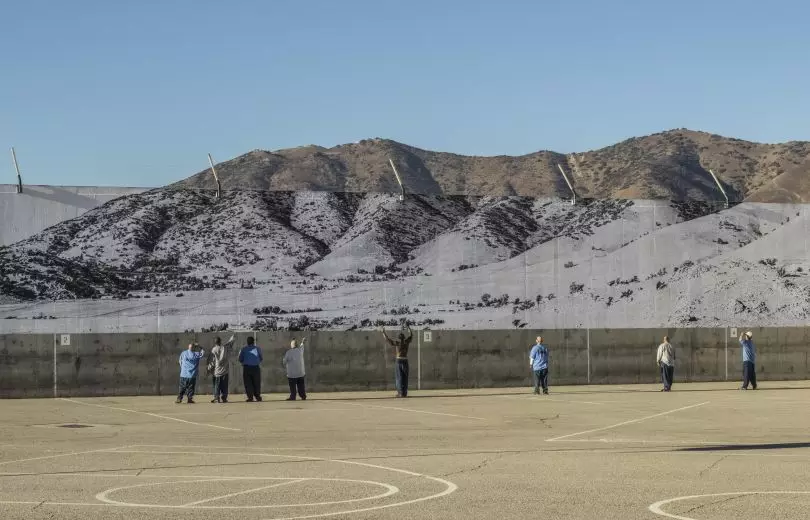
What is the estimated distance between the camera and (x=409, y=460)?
14.9 meters

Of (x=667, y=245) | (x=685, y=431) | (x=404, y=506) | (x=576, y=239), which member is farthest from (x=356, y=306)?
(x=404, y=506)

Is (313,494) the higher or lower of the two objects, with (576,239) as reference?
lower

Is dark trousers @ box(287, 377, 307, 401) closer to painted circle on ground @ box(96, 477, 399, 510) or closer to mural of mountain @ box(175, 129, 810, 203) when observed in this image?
mural of mountain @ box(175, 129, 810, 203)

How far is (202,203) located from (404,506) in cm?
2528

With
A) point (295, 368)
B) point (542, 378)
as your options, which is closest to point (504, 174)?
point (542, 378)

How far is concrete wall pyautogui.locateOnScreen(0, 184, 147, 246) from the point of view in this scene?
108 feet

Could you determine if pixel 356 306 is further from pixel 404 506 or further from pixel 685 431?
pixel 404 506

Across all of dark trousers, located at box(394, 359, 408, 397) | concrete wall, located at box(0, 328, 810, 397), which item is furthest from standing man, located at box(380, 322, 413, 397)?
concrete wall, located at box(0, 328, 810, 397)

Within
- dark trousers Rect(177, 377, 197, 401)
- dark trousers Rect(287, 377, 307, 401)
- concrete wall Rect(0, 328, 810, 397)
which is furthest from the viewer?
concrete wall Rect(0, 328, 810, 397)

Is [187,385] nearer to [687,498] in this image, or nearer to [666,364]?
[666,364]

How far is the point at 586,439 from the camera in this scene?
17.8m

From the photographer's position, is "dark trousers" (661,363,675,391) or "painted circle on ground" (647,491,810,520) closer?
"painted circle on ground" (647,491,810,520)

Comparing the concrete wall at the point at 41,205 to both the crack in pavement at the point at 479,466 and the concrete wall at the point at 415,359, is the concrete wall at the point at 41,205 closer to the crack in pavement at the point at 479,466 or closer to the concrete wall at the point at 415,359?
the concrete wall at the point at 415,359

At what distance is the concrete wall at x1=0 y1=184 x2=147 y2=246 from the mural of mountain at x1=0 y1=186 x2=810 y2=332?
243 mm
